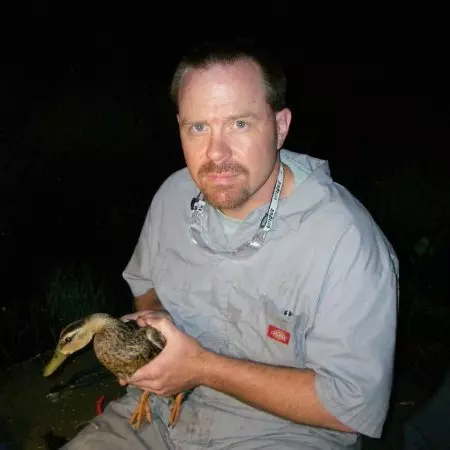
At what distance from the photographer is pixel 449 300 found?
17.0 ft

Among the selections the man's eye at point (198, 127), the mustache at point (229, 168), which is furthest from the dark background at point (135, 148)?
the man's eye at point (198, 127)

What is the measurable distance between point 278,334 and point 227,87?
3.60ft

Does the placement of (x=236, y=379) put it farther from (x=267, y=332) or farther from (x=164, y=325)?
(x=164, y=325)

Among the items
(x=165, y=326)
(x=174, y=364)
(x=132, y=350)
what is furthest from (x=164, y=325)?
(x=132, y=350)

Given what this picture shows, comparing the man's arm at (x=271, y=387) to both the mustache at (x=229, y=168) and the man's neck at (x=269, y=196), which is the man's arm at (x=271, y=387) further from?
the mustache at (x=229, y=168)

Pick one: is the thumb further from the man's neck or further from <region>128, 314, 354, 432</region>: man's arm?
the man's neck

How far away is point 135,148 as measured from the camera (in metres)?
8.04

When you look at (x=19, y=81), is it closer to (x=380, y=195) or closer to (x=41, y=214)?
(x=41, y=214)

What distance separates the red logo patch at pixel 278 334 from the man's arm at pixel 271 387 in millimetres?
125

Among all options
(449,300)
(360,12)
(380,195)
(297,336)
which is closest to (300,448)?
(297,336)

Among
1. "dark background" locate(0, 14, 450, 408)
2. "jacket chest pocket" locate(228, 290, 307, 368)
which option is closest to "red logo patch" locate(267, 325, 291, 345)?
"jacket chest pocket" locate(228, 290, 307, 368)

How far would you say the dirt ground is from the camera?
134 inches

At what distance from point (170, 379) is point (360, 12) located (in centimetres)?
1196

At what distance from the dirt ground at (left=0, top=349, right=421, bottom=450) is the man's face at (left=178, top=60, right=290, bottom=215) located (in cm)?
218
